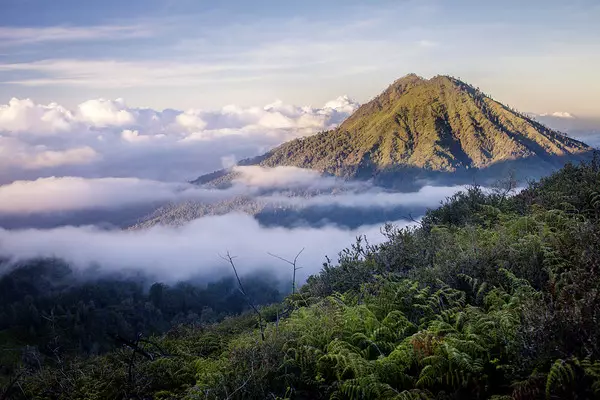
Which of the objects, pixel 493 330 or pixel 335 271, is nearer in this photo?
pixel 493 330

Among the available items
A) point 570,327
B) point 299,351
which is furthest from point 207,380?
point 570,327

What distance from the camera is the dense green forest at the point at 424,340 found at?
547 centimetres

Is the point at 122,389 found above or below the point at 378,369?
below

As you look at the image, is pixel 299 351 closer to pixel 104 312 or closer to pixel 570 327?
pixel 570 327

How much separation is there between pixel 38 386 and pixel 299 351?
188 inches

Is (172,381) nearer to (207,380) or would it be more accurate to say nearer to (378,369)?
(207,380)

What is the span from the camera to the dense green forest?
18.0 feet

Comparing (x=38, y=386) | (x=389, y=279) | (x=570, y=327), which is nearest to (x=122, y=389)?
(x=38, y=386)

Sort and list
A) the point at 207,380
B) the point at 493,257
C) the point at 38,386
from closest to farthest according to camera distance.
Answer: the point at 207,380
the point at 38,386
the point at 493,257

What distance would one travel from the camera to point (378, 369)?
600cm

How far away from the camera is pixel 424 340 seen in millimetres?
6348

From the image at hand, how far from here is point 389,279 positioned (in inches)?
380

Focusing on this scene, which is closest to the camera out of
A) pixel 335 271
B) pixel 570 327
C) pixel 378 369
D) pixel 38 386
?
pixel 570 327

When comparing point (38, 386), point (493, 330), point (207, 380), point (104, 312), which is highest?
point (493, 330)
